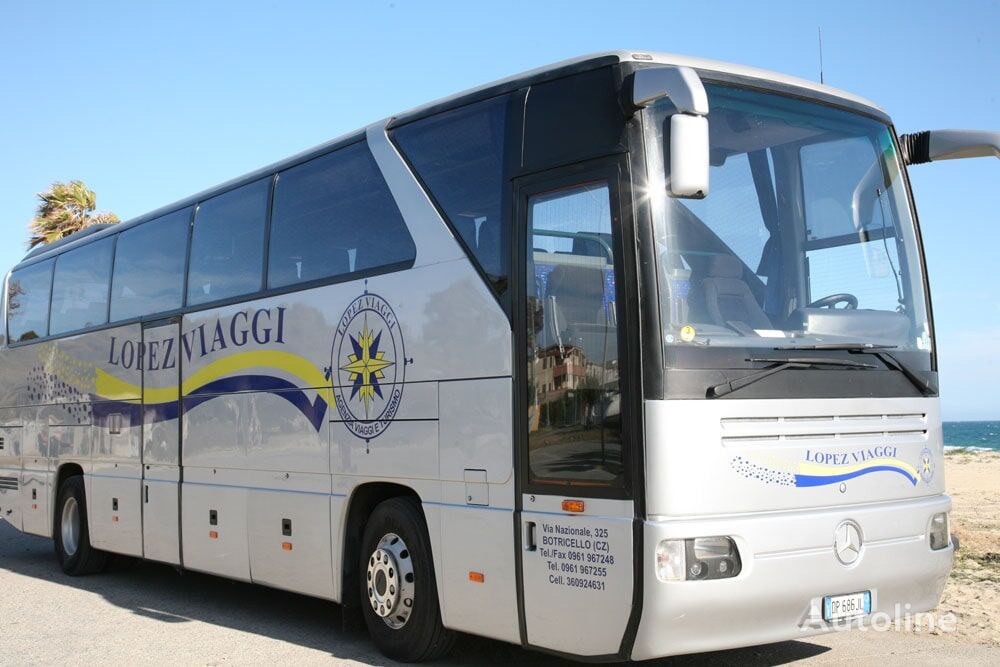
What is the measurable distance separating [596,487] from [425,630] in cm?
207

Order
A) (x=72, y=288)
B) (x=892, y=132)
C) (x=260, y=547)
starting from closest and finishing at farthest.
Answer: (x=892, y=132) → (x=260, y=547) → (x=72, y=288)

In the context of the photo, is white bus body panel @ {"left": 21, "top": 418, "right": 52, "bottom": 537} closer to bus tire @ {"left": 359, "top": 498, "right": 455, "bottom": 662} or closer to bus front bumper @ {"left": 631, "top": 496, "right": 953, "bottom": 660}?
bus tire @ {"left": 359, "top": 498, "right": 455, "bottom": 662}

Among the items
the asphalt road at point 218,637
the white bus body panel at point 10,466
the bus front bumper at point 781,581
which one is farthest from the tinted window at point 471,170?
the white bus body panel at point 10,466

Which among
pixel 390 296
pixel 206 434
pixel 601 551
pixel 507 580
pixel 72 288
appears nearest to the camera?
pixel 601 551

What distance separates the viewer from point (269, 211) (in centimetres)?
981

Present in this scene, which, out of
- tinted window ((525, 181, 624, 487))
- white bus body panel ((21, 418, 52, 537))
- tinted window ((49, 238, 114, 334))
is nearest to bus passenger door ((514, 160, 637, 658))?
tinted window ((525, 181, 624, 487))

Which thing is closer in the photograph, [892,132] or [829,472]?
[829,472]

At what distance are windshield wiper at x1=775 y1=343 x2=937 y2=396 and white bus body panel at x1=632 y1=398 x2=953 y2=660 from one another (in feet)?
0.50

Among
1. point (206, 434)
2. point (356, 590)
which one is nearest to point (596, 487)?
point (356, 590)

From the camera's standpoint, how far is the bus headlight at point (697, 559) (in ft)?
19.2

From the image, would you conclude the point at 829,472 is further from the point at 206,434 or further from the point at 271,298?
the point at 206,434

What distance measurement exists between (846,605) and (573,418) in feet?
6.32

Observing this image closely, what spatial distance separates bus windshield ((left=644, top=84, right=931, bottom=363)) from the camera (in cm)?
622

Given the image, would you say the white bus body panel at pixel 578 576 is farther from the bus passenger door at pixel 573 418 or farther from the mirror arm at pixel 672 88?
the mirror arm at pixel 672 88
